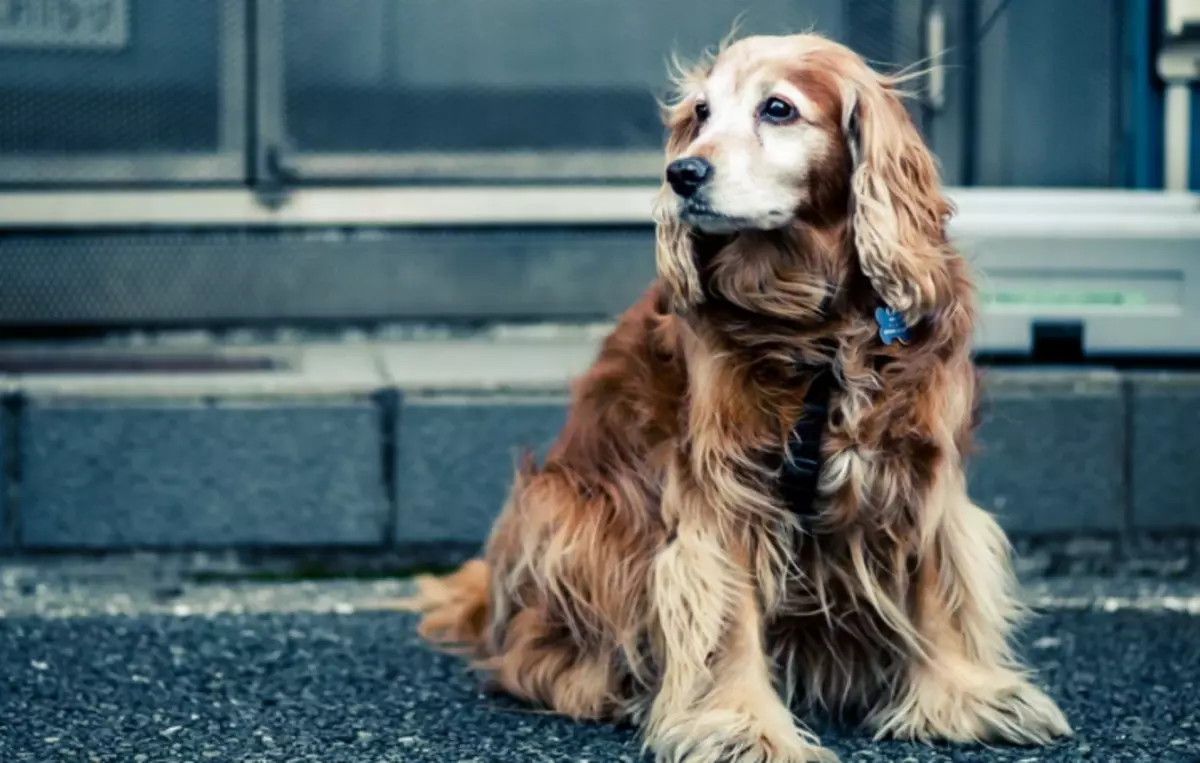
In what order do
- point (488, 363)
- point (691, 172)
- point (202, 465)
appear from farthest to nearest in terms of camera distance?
point (488, 363) → point (202, 465) → point (691, 172)

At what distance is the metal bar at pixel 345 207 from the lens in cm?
560

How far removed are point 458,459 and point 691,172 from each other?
6.09ft

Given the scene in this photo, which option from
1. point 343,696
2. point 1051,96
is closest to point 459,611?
point 343,696

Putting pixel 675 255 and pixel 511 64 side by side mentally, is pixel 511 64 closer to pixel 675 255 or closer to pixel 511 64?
pixel 511 64

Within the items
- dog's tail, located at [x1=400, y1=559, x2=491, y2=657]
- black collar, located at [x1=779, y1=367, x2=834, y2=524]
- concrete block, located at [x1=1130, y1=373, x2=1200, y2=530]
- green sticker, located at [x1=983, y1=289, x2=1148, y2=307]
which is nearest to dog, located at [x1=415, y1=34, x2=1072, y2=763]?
black collar, located at [x1=779, y1=367, x2=834, y2=524]

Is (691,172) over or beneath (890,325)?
over

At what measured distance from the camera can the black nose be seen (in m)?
3.13

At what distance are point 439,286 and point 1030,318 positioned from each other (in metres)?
1.74

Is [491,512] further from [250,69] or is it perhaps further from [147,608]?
[250,69]

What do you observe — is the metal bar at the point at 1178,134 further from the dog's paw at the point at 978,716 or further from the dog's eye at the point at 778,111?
the dog's eye at the point at 778,111

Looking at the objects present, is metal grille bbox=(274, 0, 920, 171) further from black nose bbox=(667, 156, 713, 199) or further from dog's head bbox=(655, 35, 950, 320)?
black nose bbox=(667, 156, 713, 199)

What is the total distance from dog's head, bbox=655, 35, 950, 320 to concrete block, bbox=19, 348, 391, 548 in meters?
1.70

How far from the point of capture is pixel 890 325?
3.23 meters

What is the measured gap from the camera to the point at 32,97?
18.5ft
